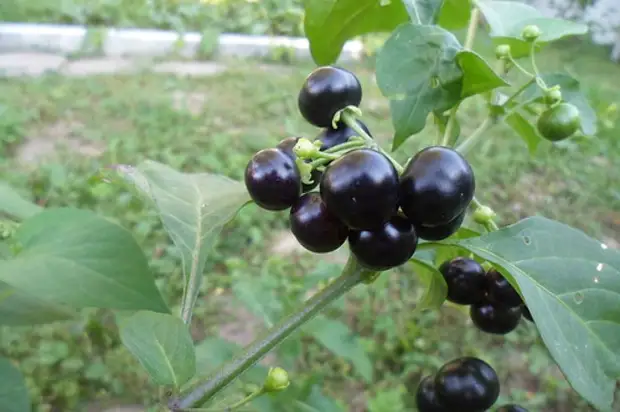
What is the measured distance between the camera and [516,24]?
2.45 feet

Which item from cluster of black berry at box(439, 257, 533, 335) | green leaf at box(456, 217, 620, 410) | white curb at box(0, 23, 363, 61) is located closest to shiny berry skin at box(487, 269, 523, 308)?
cluster of black berry at box(439, 257, 533, 335)

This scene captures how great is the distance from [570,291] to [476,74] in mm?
214

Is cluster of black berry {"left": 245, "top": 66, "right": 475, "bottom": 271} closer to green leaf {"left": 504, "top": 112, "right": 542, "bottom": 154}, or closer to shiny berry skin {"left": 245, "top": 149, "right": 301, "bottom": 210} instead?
shiny berry skin {"left": 245, "top": 149, "right": 301, "bottom": 210}

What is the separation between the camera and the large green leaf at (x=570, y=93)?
76 centimetres

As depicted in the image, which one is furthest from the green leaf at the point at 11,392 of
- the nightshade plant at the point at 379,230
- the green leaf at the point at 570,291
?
the green leaf at the point at 570,291

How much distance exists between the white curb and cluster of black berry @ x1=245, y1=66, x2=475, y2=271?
3355mm

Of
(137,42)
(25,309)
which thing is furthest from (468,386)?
(137,42)

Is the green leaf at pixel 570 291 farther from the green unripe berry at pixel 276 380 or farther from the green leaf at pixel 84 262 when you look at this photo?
the green leaf at pixel 84 262

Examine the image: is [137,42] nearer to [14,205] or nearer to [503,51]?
[14,205]

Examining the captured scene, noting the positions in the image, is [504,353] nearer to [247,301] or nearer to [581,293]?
[247,301]

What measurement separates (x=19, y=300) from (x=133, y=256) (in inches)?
6.3

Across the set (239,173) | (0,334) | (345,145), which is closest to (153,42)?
(239,173)

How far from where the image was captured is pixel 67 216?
0.64 m

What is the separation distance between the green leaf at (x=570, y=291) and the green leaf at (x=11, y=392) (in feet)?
1.39
